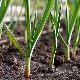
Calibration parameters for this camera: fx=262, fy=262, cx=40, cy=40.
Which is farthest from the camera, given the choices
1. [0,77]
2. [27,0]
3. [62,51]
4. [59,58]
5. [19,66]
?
[62,51]

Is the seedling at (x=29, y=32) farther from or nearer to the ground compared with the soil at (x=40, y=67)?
farther from the ground

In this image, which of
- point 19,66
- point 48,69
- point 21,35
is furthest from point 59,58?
point 21,35

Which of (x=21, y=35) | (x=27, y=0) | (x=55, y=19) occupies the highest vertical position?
(x=27, y=0)

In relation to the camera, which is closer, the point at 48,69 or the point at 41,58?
the point at 48,69

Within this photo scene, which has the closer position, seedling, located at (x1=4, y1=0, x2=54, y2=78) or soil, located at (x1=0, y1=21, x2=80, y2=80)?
seedling, located at (x1=4, y1=0, x2=54, y2=78)

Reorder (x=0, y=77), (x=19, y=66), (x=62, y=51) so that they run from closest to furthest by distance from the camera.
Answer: (x=0, y=77), (x=19, y=66), (x=62, y=51)

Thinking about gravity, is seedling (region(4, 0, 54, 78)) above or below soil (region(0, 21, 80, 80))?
above

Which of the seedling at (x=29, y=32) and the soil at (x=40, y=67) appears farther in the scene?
the soil at (x=40, y=67)

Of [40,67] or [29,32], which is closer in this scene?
[29,32]

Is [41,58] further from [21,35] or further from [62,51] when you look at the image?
[21,35]

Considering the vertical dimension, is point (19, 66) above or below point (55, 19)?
below

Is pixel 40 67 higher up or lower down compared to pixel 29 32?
lower down
